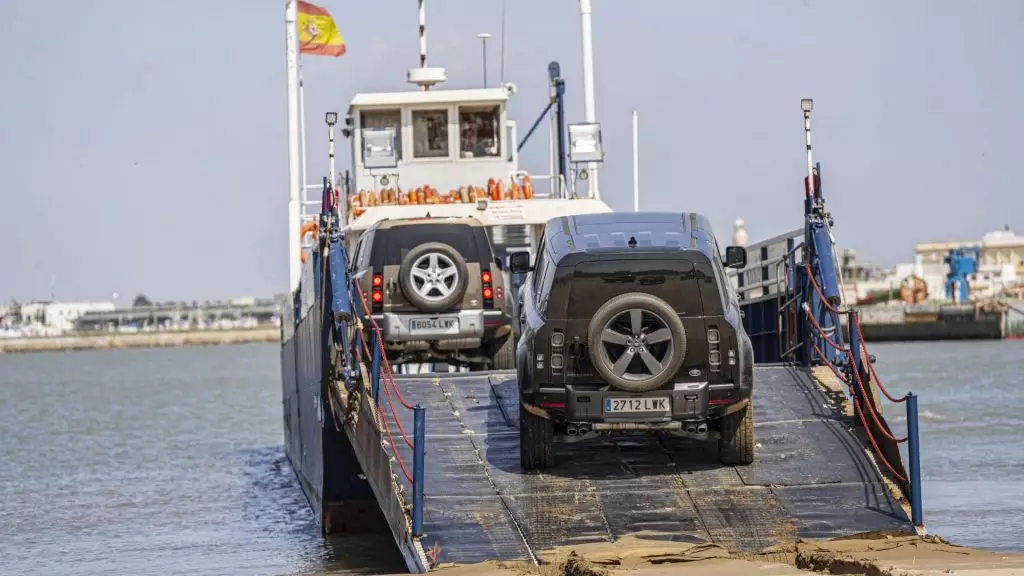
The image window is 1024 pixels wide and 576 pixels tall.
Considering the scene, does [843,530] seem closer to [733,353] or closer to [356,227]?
[733,353]

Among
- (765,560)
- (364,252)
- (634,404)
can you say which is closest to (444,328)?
(364,252)

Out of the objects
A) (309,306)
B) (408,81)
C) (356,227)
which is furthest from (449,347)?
(408,81)

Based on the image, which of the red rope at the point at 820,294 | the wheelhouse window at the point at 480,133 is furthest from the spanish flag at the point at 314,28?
the red rope at the point at 820,294

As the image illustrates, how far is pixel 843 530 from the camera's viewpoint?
1209cm

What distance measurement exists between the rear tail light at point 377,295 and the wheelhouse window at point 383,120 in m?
9.18

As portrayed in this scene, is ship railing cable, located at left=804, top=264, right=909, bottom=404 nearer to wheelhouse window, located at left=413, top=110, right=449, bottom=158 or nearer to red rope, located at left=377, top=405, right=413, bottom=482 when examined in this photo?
red rope, located at left=377, top=405, right=413, bottom=482

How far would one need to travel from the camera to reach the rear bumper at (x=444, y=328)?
58.4ft

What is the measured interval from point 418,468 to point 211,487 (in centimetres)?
1668

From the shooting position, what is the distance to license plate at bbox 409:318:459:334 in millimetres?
17859

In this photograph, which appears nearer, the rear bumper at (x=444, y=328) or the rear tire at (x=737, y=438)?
the rear tire at (x=737, y=438)

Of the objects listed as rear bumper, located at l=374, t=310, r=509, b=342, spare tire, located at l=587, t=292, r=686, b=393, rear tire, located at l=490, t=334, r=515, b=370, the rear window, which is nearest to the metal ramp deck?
spare tire, located at l=587, t=292, r=686, b=393

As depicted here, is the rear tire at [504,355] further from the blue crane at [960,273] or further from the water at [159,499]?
the blue crane at [960,273]

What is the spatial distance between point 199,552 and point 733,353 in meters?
8.60

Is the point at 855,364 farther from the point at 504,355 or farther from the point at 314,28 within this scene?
the point at 314,28
